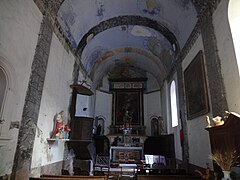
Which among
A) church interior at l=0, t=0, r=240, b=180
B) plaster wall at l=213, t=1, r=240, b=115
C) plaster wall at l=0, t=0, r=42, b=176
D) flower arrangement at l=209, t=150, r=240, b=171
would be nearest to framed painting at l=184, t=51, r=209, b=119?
church interior at l=0, t=0, r=240, b=180

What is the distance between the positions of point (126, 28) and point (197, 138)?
7.19 m

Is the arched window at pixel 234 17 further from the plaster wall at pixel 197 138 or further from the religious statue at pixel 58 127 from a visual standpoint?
the religious statue at pixel 58 127

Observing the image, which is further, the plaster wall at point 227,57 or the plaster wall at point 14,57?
the plaster wall at point 227,57

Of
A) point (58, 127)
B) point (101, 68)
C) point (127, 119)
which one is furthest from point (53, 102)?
point (127, 119)

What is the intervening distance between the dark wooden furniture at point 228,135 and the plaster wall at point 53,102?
4887 mm

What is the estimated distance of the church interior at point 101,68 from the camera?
405 cm

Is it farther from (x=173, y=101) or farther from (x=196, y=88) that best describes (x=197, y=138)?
(x=173, y=101)

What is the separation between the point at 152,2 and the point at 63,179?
7.93 meters

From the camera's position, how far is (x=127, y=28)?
1030 cm

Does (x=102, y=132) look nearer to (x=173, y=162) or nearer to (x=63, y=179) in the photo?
(x=173, y=162)

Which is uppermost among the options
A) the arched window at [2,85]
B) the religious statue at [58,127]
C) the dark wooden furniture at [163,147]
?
the arched window at [2,85]

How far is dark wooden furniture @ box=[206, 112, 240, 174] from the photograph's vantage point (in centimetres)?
331

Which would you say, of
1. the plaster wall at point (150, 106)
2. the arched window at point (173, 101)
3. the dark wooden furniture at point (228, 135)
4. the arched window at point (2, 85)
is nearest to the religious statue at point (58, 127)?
the arched window at point (2, 85)

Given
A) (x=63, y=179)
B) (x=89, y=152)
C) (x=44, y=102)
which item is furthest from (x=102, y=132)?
(x=63, y=179)
